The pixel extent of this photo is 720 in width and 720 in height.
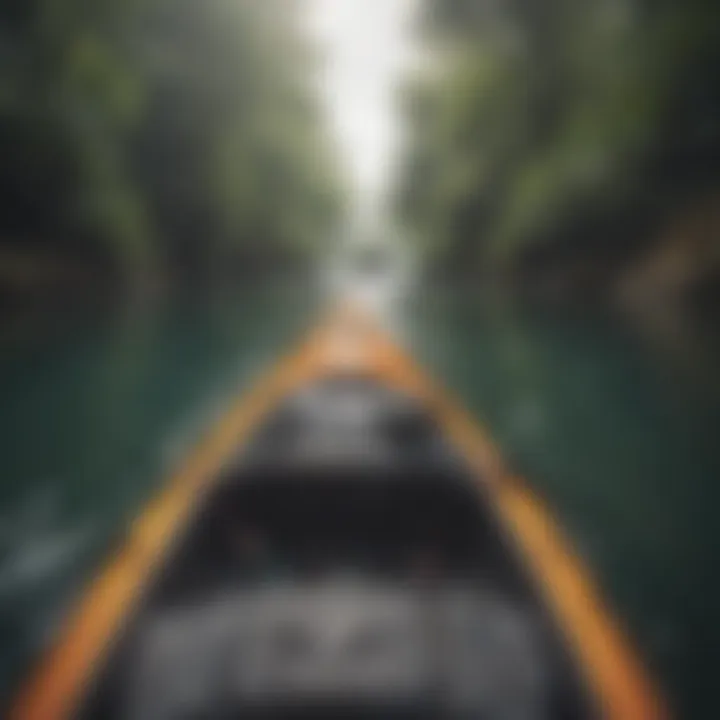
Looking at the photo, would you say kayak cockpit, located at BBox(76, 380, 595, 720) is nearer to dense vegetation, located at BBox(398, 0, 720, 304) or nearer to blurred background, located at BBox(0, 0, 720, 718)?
blurred background, located at BBox(0, 0, 720, 718)

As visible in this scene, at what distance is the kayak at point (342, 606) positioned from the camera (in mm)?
1909

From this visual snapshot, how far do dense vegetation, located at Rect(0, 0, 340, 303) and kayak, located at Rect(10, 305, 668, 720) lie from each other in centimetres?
1347

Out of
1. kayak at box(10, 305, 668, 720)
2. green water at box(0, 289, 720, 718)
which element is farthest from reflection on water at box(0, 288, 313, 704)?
kayak at box(10, 305, 668, 720)

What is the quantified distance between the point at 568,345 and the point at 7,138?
10.6 meters

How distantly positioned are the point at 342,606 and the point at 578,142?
18591 millimetres

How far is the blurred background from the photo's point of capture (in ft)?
15.8

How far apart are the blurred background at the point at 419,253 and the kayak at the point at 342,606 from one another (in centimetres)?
57

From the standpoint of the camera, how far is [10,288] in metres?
15.5

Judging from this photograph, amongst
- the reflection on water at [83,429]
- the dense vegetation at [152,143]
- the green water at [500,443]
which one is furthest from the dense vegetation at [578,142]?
the reflection on water at [83,429]

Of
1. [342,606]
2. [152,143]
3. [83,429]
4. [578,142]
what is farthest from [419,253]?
[342,606]

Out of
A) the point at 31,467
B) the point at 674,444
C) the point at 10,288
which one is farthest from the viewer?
the point at 10,288

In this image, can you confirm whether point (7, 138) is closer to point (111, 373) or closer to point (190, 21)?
point (111, 373)

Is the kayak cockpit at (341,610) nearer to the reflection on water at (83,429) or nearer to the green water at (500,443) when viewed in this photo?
the green water at (500,443)

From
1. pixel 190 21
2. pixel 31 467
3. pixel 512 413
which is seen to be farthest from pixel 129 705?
pixel 190 21
